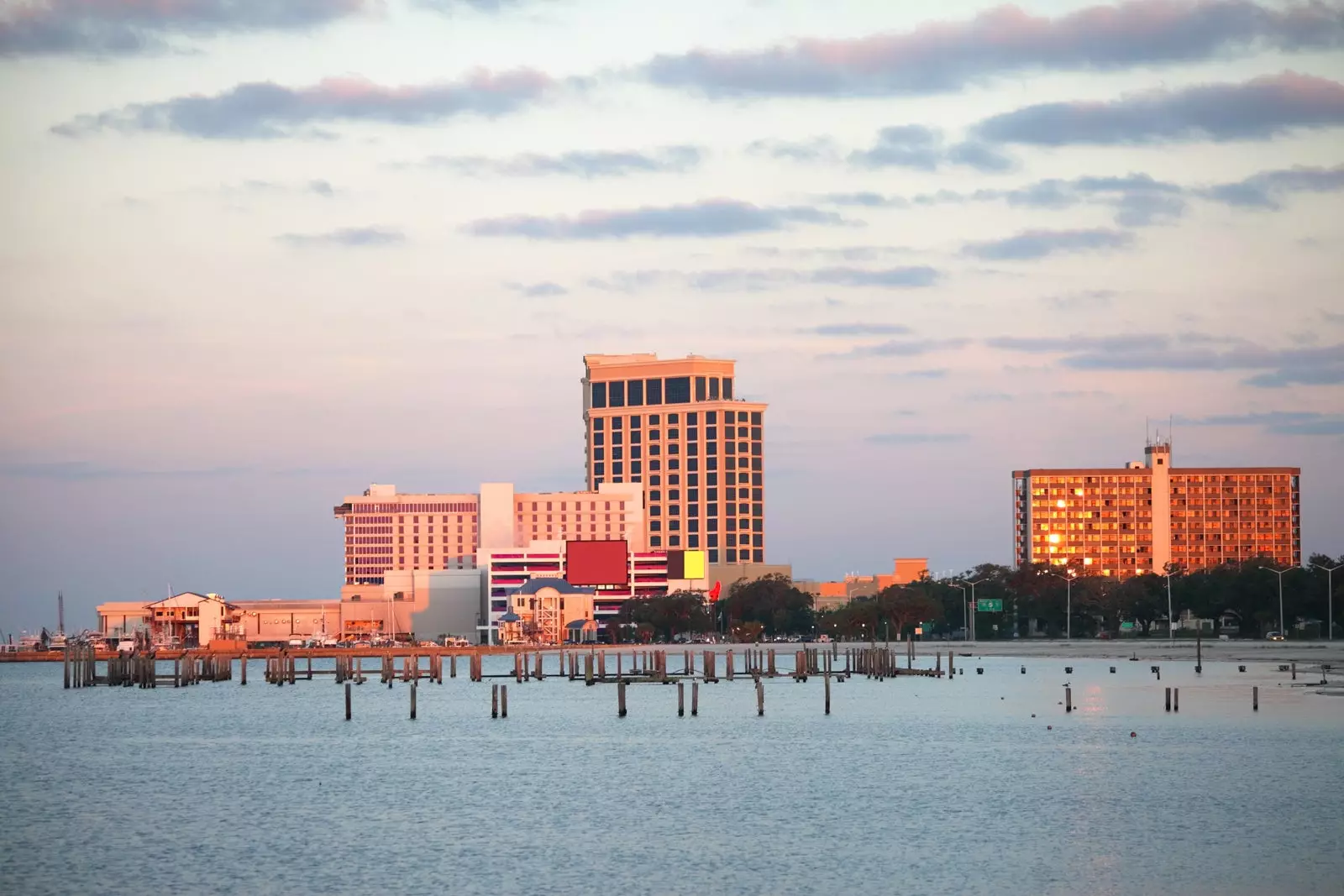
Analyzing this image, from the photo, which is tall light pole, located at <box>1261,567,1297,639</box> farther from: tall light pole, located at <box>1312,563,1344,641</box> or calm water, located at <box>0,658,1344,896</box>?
calm water, located at <box>0,658,1344,896</box>

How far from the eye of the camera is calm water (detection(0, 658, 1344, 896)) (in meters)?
46.3

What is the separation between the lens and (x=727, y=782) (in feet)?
222

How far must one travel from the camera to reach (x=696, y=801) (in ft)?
202

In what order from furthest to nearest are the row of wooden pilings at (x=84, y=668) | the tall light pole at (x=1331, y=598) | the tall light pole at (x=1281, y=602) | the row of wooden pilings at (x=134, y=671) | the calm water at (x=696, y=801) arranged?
the tall light pole at (x=1281, y=602)
the tall light pole at (x=1331, y=598)
the row of wooden pilings at (x=84, y=668)
the row of wooden pilings at (x=134, y=671)
the calm water at (x=696, y=801)

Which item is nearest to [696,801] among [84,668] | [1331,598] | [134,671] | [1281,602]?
[134,671]

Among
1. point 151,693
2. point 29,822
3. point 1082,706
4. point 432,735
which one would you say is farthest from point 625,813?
point 151,693

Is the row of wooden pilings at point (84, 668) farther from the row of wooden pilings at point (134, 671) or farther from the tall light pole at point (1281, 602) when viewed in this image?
the tall light pole at point (1281, 602)

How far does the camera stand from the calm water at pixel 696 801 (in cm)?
4631

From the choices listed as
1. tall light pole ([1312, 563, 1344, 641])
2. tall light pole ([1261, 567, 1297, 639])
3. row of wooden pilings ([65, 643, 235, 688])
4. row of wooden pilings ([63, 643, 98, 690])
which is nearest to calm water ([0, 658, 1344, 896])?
row of wooden pilings ([65, 643, 235, 688])

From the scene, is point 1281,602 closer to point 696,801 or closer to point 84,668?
point 84,668

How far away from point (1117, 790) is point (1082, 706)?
4450cm

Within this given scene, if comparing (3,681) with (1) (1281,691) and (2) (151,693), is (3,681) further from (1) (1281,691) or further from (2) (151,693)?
(1) (1281,691)

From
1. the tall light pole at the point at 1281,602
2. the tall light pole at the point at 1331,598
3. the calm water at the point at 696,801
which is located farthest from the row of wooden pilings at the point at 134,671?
the tall light pole at the point at 1331,598

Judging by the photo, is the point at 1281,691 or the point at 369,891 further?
the point at 1281,691
